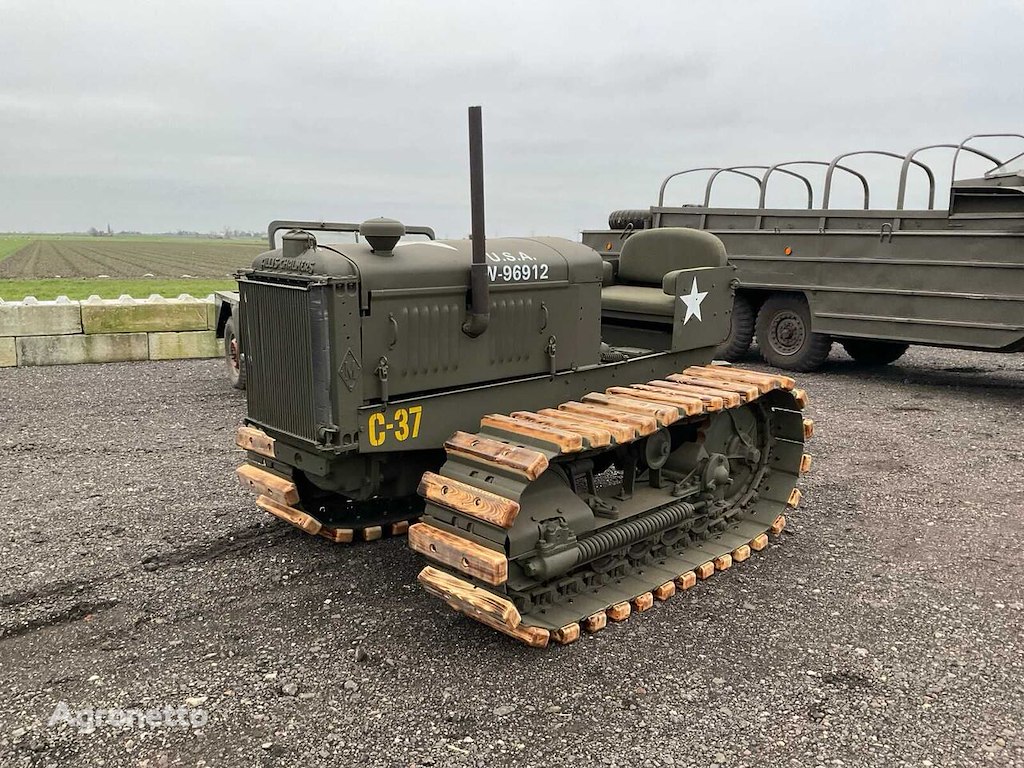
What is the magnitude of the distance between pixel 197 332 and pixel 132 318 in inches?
35.9

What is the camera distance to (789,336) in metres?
12.4

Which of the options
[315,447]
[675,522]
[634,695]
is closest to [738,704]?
[634,695]

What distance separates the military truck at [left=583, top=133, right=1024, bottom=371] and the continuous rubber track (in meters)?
3.86

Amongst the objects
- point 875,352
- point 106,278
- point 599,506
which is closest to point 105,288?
point 106,278

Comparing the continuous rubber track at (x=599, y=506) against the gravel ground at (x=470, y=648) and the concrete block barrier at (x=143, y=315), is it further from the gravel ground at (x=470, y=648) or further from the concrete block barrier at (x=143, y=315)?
the concrete block barrier at (x=143, y=315)

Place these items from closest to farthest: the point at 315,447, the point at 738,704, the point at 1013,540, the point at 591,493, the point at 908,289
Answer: the point at 738,704, the point at 315,447, the point at 591,493, the point at 1013,540, the point at 908,289

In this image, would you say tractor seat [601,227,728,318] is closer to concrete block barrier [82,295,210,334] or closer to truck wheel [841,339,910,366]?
truck wheel [841,339,910,366]

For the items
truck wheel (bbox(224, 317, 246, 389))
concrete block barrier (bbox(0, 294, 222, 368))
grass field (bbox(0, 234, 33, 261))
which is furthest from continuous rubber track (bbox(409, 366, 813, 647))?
grass field (bbox(0, 234, 33, 261))

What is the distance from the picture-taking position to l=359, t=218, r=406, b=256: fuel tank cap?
4.44 metres

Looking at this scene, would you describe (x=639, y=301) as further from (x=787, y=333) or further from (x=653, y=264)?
(x=787, y=333)

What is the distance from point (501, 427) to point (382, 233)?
1.21 m

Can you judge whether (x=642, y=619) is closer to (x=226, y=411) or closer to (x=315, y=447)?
(x=315, y=447)

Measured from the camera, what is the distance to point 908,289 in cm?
1080

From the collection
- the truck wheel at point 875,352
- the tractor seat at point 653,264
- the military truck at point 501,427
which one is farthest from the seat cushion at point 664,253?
the truck wheel at point 875,352
